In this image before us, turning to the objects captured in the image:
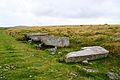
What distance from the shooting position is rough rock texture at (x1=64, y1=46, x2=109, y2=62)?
28.8 metres

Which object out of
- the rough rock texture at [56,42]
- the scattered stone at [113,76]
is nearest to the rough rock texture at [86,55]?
the scattered stone at [113,76]

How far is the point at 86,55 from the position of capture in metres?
29.9

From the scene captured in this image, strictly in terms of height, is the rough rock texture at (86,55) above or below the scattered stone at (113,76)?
above

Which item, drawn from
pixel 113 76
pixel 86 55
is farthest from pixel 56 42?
pixel 113 76

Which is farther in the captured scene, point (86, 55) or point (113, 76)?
point (86, 55)

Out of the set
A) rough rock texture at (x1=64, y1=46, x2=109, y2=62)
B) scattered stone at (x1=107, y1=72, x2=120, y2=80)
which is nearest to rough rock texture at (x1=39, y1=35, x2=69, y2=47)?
rough rock texture at (x1=64, y1=46, x2=109, y2=62)

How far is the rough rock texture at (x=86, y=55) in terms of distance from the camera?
2884cm

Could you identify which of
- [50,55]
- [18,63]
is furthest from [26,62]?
[50,55]

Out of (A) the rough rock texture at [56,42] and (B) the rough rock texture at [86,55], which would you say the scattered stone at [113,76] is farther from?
(A) the rough rock texture at [56,42]

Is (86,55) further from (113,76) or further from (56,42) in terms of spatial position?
(56,42)

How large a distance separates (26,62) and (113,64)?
25.4ft

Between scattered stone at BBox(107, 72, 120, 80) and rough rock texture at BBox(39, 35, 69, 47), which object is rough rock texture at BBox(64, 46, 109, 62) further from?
rough rock texture at BBox(39, 35, 69, 47)

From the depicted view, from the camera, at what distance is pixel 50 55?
3266 centimetres

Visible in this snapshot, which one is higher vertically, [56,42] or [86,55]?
[56,42]
